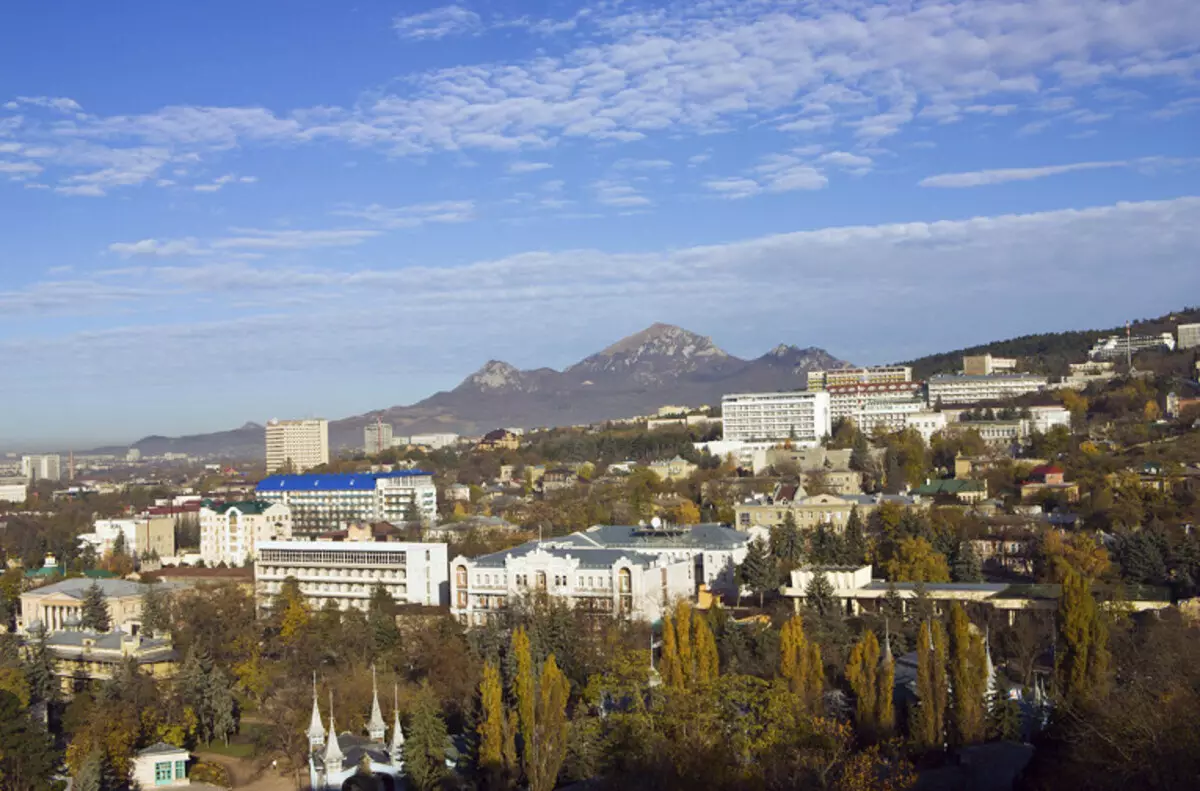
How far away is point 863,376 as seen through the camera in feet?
340

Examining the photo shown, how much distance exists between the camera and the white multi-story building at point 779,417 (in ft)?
273

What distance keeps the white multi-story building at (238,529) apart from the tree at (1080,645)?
132 feet

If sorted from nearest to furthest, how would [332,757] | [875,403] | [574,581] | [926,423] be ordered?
1. [332,757]
2. [574,581]
3. [926,423]
4. [875,403]

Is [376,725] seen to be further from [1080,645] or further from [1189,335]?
[1189,335]

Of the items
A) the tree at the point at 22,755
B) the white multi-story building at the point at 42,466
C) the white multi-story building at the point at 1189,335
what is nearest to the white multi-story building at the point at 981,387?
the white multi-story building at the point at 1189,335

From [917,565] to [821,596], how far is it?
5816mm

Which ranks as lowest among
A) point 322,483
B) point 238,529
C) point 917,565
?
point 917,565

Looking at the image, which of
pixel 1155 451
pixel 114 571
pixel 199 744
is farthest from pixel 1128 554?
pixel 114 571

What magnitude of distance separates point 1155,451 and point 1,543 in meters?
54.2

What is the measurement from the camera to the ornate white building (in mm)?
23078

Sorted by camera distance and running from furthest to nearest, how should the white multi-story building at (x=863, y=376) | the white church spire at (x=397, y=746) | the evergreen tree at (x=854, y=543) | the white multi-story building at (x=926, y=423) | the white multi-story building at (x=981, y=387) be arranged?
the white multi-story building at (x=863, y=376)
the white multi-story building at (x=981, y=387)
the white multi-story building at (x=926, y=423)
the evergreen tree at (x=854, y=543)
the white church spire at (x=397, y=746)

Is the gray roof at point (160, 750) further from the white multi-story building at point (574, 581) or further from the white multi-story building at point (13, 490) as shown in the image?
the white multi-story building at point (13, 490)

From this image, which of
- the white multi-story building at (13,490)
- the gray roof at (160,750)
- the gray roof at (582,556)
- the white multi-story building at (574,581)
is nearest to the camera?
the gray roof at (160,750)

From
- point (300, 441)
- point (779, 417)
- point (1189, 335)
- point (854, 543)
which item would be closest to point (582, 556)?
point (854, 543)
